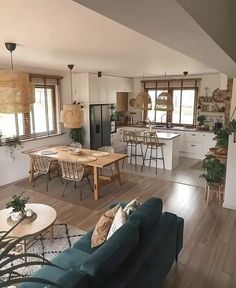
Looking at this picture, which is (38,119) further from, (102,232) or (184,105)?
(184,105)

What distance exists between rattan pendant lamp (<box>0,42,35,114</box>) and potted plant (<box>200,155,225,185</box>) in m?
3.30

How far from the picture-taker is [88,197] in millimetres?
4859

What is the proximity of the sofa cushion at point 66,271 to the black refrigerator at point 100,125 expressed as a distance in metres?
4.83

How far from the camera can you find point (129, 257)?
2.01 meters

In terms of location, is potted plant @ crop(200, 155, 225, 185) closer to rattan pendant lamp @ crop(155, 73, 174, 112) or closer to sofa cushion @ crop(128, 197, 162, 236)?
rattan pendant lamp @ crop(155, 73, 174, 112)

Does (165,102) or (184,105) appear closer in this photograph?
(165,102)

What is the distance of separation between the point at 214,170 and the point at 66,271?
3326mm

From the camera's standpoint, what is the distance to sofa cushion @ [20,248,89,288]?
1604mm

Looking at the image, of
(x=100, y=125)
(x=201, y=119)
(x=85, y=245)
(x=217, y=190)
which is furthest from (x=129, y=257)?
(x=201, y=119)

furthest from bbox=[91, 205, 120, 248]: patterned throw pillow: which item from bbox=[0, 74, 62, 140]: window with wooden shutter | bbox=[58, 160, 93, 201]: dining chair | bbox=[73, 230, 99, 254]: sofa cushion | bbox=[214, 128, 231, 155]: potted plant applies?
bbox=[0, 74, 62, 140]: window with wooden shutter

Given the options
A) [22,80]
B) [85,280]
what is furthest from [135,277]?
[22,80]

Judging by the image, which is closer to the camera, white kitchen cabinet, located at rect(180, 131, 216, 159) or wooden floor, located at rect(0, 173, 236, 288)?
wooden floor, located at rect(0, 173, 236, 288)

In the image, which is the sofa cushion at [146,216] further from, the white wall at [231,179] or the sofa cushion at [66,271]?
the white wall at [231,179]

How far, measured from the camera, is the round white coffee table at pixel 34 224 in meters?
2.81
